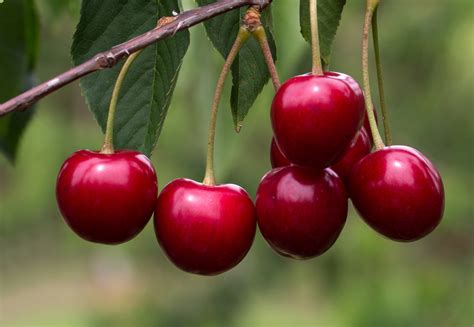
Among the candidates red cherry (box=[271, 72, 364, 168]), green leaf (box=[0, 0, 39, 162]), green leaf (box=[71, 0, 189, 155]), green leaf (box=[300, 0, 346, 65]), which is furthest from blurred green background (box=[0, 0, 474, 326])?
red cherry (box=[271, 72, 364, 168])

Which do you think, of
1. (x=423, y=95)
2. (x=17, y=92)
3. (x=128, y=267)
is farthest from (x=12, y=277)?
(x=17, y=92)

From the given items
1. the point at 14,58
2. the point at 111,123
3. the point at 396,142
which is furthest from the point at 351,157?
the point at 396,142

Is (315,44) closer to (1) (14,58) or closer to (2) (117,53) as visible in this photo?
(2) (117,53)

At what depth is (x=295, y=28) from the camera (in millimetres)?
1516

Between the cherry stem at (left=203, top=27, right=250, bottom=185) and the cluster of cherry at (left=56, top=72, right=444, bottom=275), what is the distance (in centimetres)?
6

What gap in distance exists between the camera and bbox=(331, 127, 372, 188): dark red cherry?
127 centimetres

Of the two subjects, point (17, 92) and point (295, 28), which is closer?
point (295, 28)

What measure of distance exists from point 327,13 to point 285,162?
233 mm

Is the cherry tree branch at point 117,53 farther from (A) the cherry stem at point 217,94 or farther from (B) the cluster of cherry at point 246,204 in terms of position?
(B) the cluster of cherry at point 246,204

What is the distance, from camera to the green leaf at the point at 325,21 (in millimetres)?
1332

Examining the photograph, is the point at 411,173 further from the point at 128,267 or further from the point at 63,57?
the point at 128,267

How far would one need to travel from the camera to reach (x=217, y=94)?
125cm

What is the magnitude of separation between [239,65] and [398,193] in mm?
329

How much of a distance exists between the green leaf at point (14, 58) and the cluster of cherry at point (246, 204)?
0.56m
